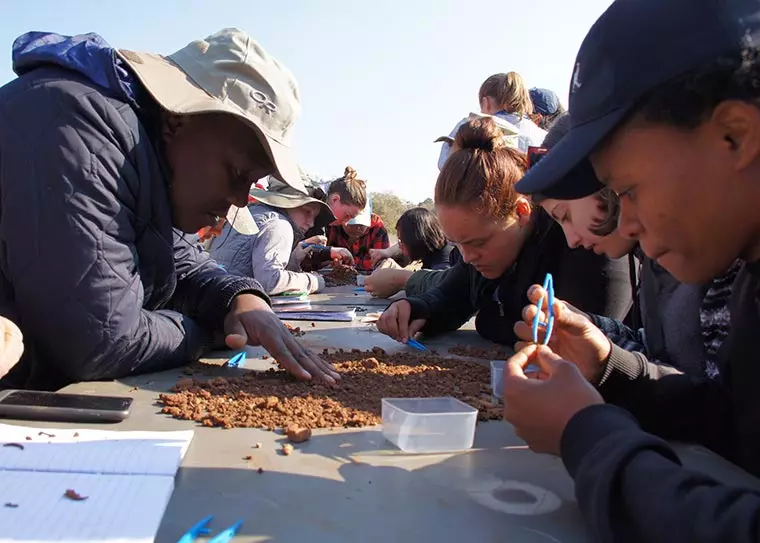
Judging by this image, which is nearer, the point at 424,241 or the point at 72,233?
the point at 72,233

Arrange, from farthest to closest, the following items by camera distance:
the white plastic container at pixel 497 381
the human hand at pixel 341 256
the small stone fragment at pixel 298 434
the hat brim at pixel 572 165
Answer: the human hand at pixel 341 256 < the white plastic container at pixel 497 381 < the small stone fragment at pixel 298 434 < the hat brim at pixel 572 165

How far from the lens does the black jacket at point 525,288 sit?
74.2 inches

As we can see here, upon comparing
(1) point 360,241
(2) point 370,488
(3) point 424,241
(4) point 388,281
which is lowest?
(1) point 360,241

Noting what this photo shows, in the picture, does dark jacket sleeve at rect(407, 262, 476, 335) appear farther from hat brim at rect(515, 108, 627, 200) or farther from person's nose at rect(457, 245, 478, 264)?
hat brim at rect(515, 108, 627, 200)

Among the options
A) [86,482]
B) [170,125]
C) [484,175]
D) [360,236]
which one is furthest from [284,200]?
[86,482]

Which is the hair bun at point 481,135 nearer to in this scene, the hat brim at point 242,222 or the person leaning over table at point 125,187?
the person leaning over table at point 125,187

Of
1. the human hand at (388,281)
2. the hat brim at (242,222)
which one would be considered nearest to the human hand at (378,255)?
the human hand at (388,281)

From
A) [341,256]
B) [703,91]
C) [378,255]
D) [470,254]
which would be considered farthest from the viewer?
[378,255]

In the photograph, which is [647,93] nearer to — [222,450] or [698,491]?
[698,491]

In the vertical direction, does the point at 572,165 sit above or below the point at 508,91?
below

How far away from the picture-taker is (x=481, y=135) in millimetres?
2066

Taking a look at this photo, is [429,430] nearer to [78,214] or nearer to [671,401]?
[671,401]

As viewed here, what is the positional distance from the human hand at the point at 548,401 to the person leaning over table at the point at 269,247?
2.37 meters

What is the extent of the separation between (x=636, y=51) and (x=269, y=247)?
2.79 m
